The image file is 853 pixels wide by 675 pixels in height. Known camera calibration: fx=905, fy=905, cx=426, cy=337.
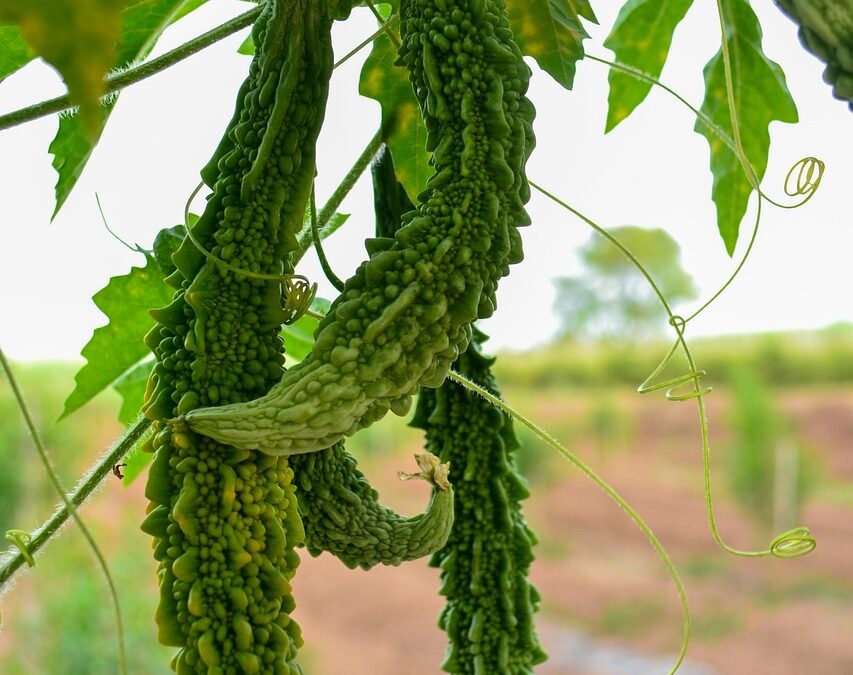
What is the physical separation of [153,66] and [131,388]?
306 millimetres

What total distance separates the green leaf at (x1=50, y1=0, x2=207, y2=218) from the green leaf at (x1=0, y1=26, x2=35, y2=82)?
0.04m

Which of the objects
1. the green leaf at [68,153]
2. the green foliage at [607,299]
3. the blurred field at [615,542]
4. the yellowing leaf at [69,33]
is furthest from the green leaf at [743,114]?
the green foliage at [607,299]

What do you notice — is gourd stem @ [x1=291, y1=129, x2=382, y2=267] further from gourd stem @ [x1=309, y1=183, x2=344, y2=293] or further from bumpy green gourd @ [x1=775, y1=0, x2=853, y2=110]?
bumpy green gourd @ [x1=775, y1=0, x2=853, y2=110]

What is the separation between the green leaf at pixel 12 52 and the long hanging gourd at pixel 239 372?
0.23 m

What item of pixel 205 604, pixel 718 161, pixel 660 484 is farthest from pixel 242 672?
pixel 660 484

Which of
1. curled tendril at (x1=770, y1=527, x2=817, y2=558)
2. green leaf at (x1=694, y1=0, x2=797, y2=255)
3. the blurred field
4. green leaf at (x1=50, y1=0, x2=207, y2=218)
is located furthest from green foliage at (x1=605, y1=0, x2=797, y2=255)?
the blurred field

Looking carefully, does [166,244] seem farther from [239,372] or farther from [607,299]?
[607,299]

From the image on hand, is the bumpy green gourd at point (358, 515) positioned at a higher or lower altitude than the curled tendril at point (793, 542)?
lower

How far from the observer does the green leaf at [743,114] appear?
0.70m

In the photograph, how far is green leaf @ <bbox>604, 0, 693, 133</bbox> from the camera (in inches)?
28.6

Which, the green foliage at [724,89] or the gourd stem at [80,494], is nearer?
the gourd stem at [80,494]

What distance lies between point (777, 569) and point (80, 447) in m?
2.80

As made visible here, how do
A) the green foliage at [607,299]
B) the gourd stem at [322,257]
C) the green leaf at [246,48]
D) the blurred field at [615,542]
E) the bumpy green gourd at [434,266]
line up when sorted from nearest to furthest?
1. the bumpy green gourd at [434,266]
2. the gourd stem at [322,257]
3. the green leaf at [246,48]
4. the blurred field at [615,542]
5. the green foliage at [607,299]

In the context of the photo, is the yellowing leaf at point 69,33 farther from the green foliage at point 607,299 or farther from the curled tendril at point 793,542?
the green foliage at point 607,299
